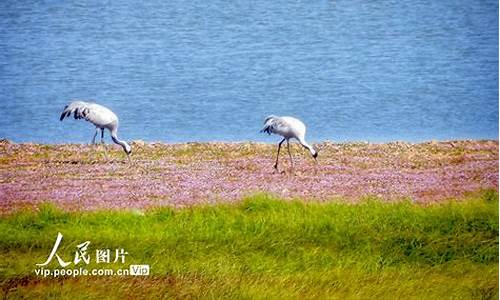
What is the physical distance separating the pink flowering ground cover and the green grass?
0.78 feet

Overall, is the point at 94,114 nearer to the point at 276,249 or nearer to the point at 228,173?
the point at 228,173

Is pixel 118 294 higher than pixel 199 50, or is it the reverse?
pixel 199 50

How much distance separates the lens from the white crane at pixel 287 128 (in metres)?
9.17

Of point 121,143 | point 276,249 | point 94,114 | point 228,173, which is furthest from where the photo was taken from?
point 121,143

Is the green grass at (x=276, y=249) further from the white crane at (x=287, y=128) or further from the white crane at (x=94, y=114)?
the white crane at (x=94, y=114)

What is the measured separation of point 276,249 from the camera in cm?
802

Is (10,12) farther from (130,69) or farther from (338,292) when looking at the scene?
(338,292)

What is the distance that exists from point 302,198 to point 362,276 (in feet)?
4.64

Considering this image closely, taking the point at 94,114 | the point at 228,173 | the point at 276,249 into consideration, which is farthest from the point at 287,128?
the point at 94,114

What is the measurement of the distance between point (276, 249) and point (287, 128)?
1590 mm

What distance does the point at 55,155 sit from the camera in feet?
30.1

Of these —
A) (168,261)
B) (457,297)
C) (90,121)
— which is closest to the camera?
(457,297)

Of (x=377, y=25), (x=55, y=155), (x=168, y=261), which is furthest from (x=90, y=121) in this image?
(x=377, y=25)

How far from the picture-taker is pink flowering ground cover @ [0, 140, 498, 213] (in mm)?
8734
